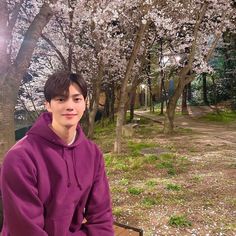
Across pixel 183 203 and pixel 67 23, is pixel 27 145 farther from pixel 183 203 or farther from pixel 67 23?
pixel 67 23

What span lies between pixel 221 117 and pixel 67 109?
25169 millimetres

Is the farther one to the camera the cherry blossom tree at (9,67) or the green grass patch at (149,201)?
the green grass patch at (149,201)

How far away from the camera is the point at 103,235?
2869 millimetres

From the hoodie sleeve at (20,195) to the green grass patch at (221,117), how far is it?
23191 millimetres

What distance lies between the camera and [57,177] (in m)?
2.60

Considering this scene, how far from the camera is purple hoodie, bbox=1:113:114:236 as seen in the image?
243cm

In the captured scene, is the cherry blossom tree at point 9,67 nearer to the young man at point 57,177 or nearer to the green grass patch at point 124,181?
the green grass patch at point 124,181

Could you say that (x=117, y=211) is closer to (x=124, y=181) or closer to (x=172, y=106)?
(x=124, y=181)

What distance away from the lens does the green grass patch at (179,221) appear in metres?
6.18

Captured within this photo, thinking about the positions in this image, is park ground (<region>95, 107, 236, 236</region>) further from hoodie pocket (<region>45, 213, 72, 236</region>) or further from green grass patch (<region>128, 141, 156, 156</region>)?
hoodie pocket (<region>45, 213, 72, 236</region>)

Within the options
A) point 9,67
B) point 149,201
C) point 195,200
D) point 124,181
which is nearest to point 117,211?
point 149,201

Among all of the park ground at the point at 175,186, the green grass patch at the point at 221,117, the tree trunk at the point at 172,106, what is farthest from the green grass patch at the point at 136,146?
the green grass patch at the point at 221,117

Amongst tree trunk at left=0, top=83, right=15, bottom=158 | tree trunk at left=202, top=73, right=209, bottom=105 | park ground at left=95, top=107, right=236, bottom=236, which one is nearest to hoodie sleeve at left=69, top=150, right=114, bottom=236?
park ground at left=95, top=107, right=236, bottom=236

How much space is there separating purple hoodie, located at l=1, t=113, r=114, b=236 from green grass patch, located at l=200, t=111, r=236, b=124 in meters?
22.6
